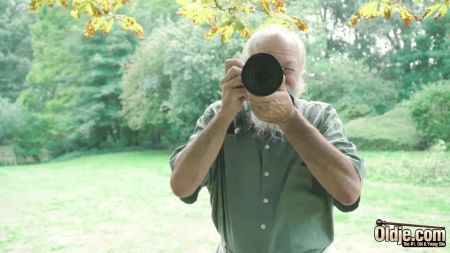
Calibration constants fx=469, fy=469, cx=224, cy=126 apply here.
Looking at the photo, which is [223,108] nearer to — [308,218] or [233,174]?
[233,174]

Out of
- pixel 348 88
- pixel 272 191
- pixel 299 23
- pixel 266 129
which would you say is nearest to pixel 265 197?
pixel 272 191

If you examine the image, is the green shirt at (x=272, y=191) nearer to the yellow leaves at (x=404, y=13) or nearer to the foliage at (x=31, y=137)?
the yellow leaves at (x=404, y=13)

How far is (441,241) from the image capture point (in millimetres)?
3740

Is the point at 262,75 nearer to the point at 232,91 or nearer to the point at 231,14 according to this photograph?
the point at 232,91

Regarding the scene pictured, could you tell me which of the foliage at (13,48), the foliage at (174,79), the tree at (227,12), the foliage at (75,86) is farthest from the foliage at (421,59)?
the foliage at (13,48)

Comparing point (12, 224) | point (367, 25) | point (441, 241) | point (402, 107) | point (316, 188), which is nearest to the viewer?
point (316, 188)

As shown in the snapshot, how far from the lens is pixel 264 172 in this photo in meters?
1.18

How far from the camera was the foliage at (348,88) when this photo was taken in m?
12.9

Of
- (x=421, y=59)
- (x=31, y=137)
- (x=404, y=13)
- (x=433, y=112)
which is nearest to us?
(x=404, y=13)

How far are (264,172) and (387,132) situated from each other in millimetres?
10420

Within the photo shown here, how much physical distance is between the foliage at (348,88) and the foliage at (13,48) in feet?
44.4

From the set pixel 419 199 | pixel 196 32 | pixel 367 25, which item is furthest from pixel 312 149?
pixel 367 25

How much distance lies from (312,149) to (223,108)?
0.22 metres

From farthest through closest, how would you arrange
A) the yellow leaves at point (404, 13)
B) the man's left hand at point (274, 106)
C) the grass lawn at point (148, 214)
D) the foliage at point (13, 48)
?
the foliage at point (13, 48) → the grass lawn at point (148, 214) → the yellow leaves at point (404, 13) → the man's left hand at point (274, 106)
